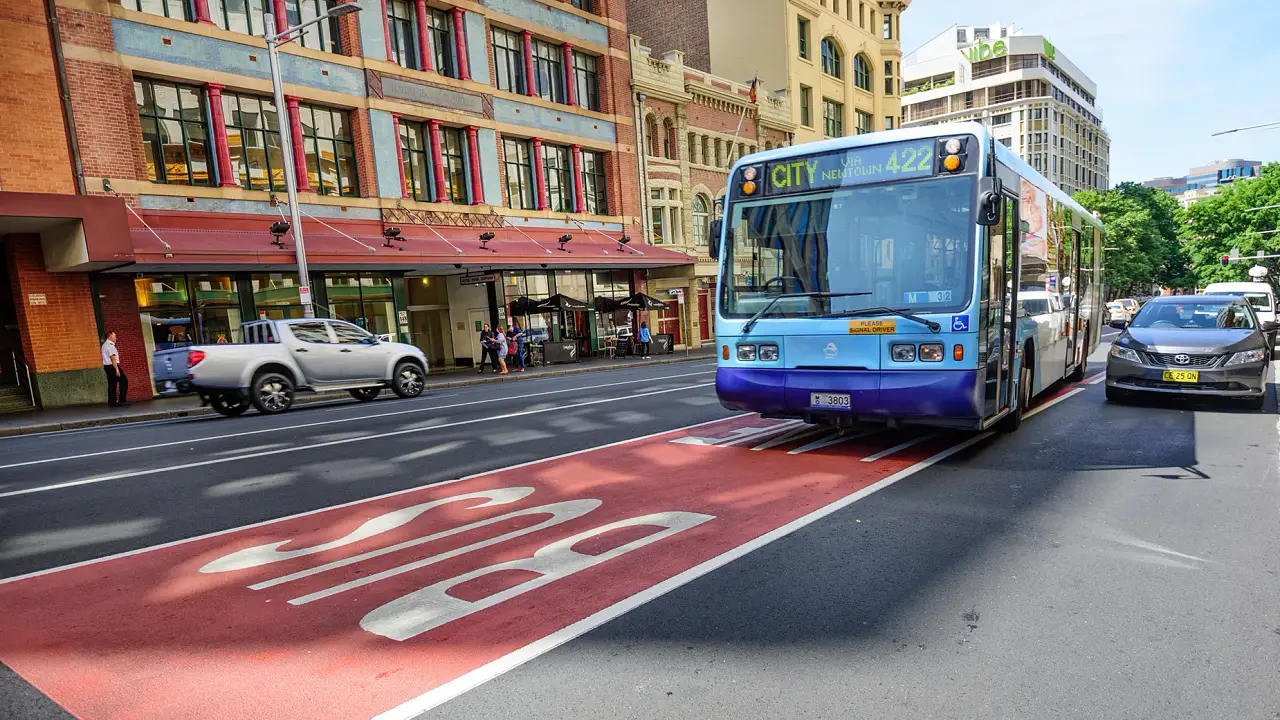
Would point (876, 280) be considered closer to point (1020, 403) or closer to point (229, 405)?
point (1020, 403)

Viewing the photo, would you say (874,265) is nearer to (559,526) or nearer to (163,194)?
(559,526)

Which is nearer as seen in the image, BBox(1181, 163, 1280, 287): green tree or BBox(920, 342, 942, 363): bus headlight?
BBox(920, 342, 942, 363): bus headlight

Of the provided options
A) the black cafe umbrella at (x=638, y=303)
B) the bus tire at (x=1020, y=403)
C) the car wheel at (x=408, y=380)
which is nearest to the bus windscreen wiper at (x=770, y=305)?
the bus tire at (x=1020, y=403)

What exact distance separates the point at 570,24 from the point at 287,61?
13.1 m

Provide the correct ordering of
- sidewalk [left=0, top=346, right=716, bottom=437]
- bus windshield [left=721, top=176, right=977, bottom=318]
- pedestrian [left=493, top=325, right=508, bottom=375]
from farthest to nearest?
pedestrian [left=493, top=325, right=508, bottom=375]
sidewalk [left=0, top=346, right=716, bottom=437]
bus windshield [left=721, top=176, right=977, bottom=318]

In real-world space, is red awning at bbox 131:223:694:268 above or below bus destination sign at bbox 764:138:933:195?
above

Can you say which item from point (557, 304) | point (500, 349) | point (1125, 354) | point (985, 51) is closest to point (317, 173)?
point (500, 349)

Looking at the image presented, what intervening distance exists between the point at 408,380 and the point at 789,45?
3619 cm

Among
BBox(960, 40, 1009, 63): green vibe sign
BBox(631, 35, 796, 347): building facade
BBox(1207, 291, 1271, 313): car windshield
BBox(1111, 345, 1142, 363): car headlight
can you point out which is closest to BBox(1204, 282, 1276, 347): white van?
BBox(1207, 291, 1271, 313): car windshield

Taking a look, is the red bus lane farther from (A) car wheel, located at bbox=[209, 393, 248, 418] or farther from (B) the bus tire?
(A) car wheel, located at bbox=[209, 393, 248, 418]

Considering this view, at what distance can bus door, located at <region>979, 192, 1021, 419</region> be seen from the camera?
678cm

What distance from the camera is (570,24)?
103 feet

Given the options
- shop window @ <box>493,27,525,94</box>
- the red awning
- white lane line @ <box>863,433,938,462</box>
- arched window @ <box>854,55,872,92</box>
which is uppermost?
arched window @ <box>854,55,872,92</box>

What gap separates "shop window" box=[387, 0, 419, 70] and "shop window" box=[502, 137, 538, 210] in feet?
15.0
